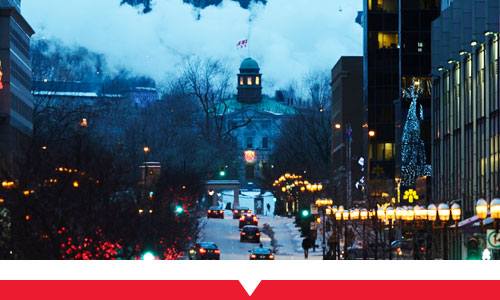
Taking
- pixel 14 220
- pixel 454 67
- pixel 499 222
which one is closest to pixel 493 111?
pixel 454 67

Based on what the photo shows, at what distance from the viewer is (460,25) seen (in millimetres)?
70688

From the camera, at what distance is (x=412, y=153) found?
343ft

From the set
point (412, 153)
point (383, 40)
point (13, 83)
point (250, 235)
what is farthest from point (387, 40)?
point (13, 83)

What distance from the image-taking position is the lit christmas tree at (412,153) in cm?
10319

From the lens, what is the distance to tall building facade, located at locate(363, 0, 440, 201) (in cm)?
11500

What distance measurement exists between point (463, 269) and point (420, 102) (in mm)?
101914

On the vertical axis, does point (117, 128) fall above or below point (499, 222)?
above

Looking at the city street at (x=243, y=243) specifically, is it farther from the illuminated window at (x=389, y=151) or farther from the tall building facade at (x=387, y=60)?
the illuminated window at (x=389, y=151)

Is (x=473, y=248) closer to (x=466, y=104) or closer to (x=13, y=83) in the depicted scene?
(x=466, y=104)
